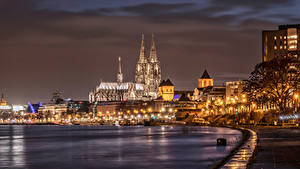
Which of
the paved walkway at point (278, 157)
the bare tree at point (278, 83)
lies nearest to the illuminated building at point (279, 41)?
the bare tree at point (278, 83)

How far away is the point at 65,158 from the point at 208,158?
53.3 ft

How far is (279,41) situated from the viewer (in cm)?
18388

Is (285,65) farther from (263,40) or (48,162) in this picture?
(263,40)

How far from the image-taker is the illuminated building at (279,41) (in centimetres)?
18238

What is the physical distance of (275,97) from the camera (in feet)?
307

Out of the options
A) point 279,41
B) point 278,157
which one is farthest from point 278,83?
point 279,41

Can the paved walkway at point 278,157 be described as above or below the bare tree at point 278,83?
below

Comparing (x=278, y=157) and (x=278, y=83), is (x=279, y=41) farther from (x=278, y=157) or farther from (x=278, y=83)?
(x=278, y=157)

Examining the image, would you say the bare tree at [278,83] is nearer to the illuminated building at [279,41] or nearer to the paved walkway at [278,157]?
the paved walkway at [278,157]

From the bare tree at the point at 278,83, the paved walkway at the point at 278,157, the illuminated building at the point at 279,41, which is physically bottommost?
the paved walkway at the point at 278,157

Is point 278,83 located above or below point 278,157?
above

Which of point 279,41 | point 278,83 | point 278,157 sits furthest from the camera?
point 279,41

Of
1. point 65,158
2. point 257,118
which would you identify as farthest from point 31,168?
point 257,118

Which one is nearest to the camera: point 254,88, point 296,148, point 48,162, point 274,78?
point 296,148
